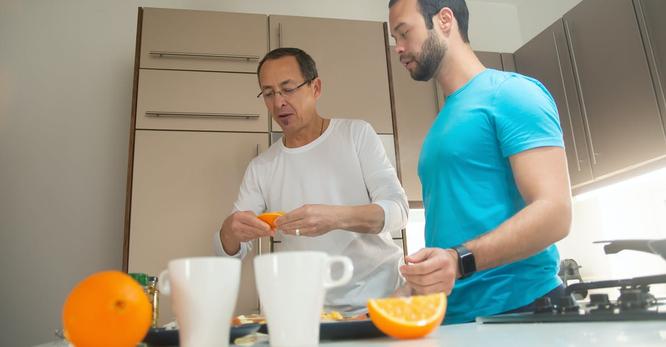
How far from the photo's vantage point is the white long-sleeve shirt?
1344 mm

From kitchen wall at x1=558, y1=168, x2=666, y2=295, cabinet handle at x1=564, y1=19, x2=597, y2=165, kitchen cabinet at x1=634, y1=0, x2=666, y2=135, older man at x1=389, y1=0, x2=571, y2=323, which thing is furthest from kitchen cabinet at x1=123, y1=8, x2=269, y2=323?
kitchen wall at x1=558, y1=168, x2=666, y2=295

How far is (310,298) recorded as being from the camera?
0.48 metres

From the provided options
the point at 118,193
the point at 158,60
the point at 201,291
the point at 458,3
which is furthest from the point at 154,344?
the point at 118,193

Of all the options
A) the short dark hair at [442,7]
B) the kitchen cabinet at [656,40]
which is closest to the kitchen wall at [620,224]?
the kitchen cabinet at [656,40]

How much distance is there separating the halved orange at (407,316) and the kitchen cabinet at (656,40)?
1.68 m

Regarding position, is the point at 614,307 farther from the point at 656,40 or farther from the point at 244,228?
the point at 656,40

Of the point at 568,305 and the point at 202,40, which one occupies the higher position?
the point at 202,40

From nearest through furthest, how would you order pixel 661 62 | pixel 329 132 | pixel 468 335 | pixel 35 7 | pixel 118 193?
pixel 468 335 → pixel 329 132 → pixel 661 62 → pixel 118 193 → pixel 35 7

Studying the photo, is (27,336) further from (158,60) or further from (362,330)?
(362,330)

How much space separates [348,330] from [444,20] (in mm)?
871

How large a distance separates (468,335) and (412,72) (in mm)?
805

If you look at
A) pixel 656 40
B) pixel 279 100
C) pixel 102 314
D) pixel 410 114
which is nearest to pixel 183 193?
pixel 279 100

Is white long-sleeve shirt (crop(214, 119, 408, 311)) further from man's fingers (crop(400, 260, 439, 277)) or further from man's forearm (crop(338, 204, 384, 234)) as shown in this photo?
man's fingers (crop(400, 260, 439, 277))

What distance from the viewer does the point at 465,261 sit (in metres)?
0.79
